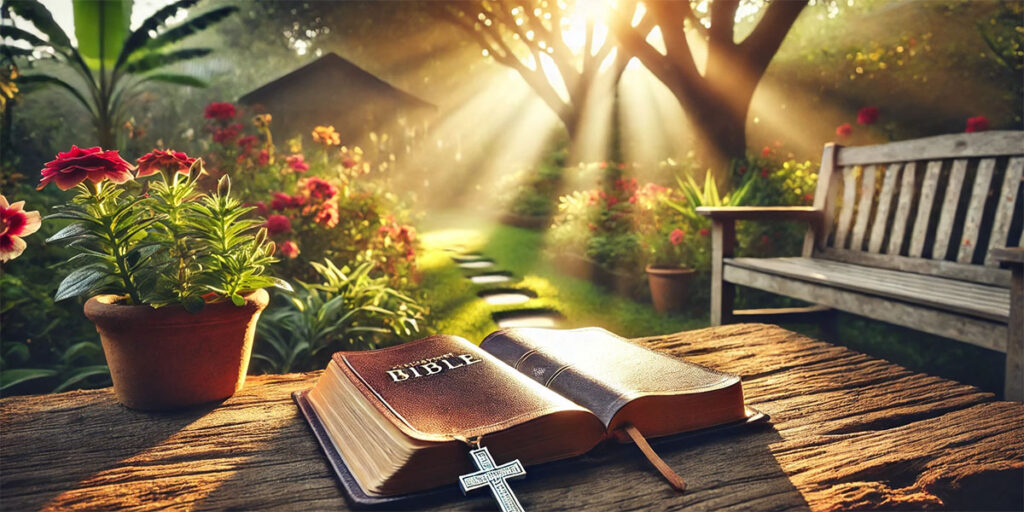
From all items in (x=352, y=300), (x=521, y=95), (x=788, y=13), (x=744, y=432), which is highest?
(x=521, y=95)

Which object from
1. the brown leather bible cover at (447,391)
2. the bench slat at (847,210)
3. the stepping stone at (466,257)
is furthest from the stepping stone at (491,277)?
the brown leather bible cover at (447,391)

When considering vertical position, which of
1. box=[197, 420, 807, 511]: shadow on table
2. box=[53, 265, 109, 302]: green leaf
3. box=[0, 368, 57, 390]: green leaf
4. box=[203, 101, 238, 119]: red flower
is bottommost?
box=[0, 368, 57, 390]: green leaf

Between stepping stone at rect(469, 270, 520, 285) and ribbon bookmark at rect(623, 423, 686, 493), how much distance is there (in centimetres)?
505

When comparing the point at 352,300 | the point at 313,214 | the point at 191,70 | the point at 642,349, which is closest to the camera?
the point at 642,349

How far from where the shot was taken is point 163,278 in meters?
1.31

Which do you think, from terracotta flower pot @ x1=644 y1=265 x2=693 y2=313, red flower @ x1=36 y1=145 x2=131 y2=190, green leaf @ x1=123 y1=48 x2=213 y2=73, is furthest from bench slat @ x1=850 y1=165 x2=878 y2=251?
green leaf @ x1=123 y1=48 x2=213 y2=73

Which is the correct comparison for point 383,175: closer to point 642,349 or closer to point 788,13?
point 788,13

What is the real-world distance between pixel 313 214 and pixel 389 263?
79 centimetres

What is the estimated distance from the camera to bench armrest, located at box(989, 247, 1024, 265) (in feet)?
6.49

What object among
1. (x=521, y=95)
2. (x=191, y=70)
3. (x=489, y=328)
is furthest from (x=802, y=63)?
(x=191, y=70)

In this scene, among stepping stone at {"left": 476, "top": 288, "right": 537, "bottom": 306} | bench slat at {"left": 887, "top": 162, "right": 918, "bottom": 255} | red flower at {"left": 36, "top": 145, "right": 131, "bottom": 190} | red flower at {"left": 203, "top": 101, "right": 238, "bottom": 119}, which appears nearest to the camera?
red flower at {"left": 36, "top": 145, "right": 131, "bottom": 190}

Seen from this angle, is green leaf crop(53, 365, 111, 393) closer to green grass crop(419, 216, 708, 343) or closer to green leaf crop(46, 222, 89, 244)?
green leaf crop(46, 222, 89, 244)

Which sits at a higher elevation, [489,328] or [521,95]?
[521,95]

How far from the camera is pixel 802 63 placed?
966 centimetres
